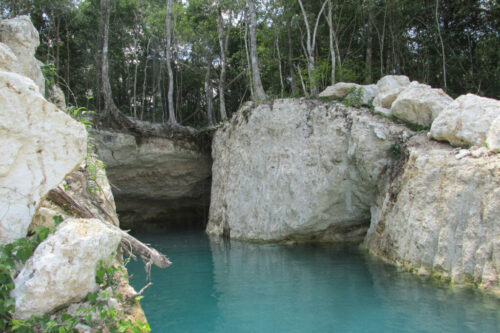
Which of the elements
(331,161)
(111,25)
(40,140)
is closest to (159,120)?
(111,25)

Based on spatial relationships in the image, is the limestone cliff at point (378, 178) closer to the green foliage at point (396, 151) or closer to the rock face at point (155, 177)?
the green foliage at point (396, 151)

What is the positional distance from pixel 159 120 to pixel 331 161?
1402cm

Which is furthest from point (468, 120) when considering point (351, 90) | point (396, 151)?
point (351, 90)

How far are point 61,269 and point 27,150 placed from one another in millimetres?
1254

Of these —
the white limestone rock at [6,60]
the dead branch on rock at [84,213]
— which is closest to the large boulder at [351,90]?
the dead branch on rock at [84,213]

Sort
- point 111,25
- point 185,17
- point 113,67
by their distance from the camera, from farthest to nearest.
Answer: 1. point 113,67
2. point 111,25
3. point 185,17

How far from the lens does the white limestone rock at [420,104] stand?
350 inches

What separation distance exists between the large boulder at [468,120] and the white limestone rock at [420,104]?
45.4 inches

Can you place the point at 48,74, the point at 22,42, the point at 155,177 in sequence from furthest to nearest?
the point at 155,177 < the point at 48,74 < the point at 22,42

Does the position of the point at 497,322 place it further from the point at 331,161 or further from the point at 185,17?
the point at 185,17

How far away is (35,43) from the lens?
639cm

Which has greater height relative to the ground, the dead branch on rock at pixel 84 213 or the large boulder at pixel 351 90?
the large boulder at pixel 351 90

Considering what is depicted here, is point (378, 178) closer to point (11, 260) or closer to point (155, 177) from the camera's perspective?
point (11, 260)

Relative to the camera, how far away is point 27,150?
3680mm
